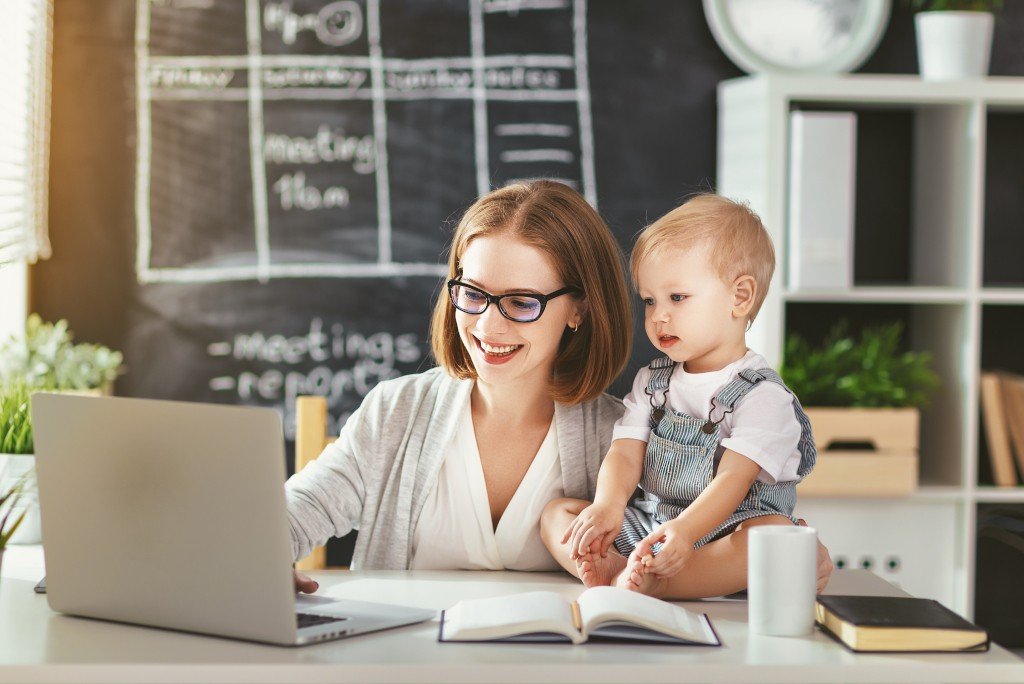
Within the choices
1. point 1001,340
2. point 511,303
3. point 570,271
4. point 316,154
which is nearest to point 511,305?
point 511,303

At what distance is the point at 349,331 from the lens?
117 inches

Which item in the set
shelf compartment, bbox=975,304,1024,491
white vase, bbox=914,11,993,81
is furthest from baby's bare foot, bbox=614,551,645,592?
shelf compartment, bbox=975,304,1024,491

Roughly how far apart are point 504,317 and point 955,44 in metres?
1.88

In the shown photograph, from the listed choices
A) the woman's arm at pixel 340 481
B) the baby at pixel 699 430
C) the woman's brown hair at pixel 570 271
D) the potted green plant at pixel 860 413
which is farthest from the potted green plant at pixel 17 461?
the potted green plant at pixel 860 413

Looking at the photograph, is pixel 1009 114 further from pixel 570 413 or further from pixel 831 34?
pixel 570 413

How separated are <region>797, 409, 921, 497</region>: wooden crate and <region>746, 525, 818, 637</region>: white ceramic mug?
1565 millimetres

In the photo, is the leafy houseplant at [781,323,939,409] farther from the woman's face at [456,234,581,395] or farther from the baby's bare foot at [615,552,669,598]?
the baby's bare foot at [615,552,669,598]

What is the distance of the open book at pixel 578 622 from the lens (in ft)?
3.52

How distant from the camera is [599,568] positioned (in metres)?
1.37

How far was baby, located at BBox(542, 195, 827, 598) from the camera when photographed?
1.34 m

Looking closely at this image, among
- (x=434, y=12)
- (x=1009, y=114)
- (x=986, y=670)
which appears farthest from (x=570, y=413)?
(x=1009, y=114)

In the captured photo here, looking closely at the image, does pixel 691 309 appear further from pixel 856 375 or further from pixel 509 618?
pixel 856 375

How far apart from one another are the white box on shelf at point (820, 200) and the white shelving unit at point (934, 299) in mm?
27

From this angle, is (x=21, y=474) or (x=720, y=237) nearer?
(x=720, y=237)
